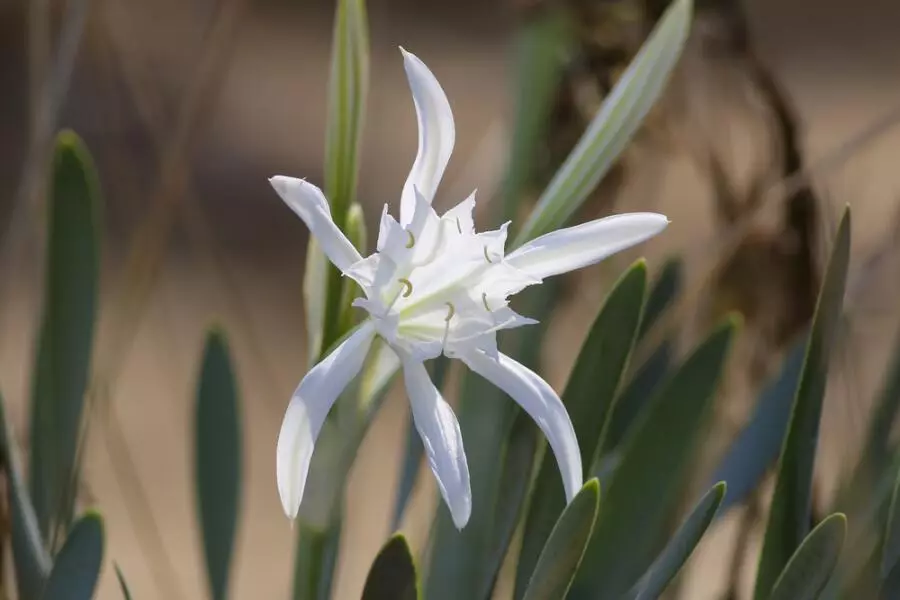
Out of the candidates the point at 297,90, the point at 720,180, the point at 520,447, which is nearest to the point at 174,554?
the point at 720,180

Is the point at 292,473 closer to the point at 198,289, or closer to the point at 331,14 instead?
the point at 198,289

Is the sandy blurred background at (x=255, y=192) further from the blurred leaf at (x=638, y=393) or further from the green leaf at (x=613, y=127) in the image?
the green leaf at (x=613, y=127)

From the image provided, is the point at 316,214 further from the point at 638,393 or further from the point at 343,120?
the point at 638,393

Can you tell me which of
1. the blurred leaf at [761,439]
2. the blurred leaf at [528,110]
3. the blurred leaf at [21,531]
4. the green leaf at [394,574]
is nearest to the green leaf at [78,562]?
the blurred leaf at [21,531]

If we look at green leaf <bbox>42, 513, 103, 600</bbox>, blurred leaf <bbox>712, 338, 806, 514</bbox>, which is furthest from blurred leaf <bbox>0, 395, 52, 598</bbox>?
blurred leaf <bbox>712, 338, 806, 514</bbox>

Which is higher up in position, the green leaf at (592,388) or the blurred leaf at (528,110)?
the blurred leaf at (528,110)

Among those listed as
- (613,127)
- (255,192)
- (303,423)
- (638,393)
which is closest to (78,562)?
(303,423)
